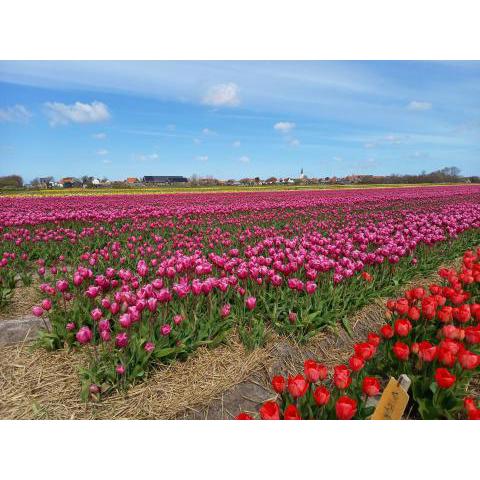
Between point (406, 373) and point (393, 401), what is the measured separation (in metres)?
0.93

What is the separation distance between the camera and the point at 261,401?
10.8 feet

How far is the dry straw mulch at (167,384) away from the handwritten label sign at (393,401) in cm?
121

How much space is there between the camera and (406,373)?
10.3 feet

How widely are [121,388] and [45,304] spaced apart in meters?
1.20

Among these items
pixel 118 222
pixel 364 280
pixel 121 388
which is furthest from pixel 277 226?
pixel 121 388

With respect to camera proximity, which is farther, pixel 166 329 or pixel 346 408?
pixel 166 329

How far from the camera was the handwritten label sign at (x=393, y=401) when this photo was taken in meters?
2.23

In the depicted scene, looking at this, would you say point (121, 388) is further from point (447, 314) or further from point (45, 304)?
point (447, 314)

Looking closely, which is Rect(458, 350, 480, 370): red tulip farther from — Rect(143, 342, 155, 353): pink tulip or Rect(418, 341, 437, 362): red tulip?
Rect(143, 342, 155, 353): pink tulip

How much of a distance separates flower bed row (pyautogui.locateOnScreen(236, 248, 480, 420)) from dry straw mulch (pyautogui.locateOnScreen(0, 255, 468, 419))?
0.36 meters

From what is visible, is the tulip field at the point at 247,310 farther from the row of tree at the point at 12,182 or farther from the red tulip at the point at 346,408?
the row of tree at the point at 12,182

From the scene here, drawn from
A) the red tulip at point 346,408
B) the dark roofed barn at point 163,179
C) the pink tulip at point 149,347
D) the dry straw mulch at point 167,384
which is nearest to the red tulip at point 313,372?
the red tulip at point 346,408

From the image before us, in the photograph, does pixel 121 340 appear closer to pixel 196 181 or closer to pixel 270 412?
pixel 270 412

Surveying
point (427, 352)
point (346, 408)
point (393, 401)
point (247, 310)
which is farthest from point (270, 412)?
point (247, 310)
